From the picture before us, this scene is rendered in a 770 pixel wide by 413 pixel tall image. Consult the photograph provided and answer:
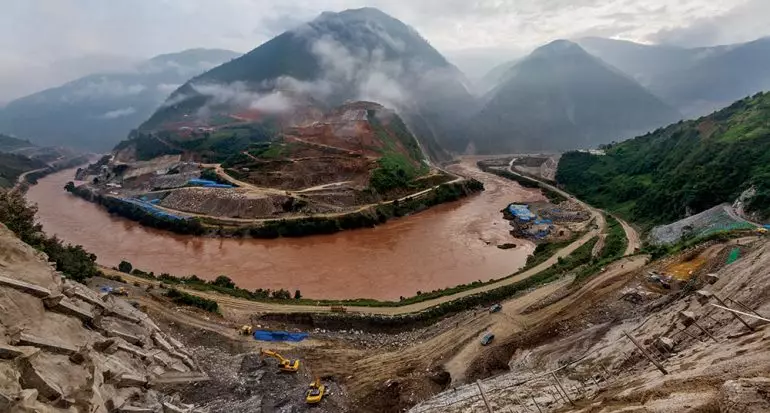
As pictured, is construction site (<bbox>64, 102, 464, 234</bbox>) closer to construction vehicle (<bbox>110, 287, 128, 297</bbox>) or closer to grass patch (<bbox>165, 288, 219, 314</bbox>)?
grass patch (<bbox>165, 288, 219, 314</bbox>)

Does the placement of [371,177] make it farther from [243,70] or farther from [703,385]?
[243,70]

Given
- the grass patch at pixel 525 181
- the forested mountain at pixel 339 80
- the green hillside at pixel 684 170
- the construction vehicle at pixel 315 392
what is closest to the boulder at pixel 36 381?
the construction vehicle at pixel 315 392

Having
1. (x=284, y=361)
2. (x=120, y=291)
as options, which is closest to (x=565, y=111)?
(x=120, y=291)

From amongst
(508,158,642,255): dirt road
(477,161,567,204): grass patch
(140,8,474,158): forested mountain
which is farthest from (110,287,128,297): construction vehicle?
(140,8,474,158): forested mountain

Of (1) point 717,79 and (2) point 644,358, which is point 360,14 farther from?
(2) point 644,358

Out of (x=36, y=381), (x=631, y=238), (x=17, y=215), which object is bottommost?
(x=631, y=238)
